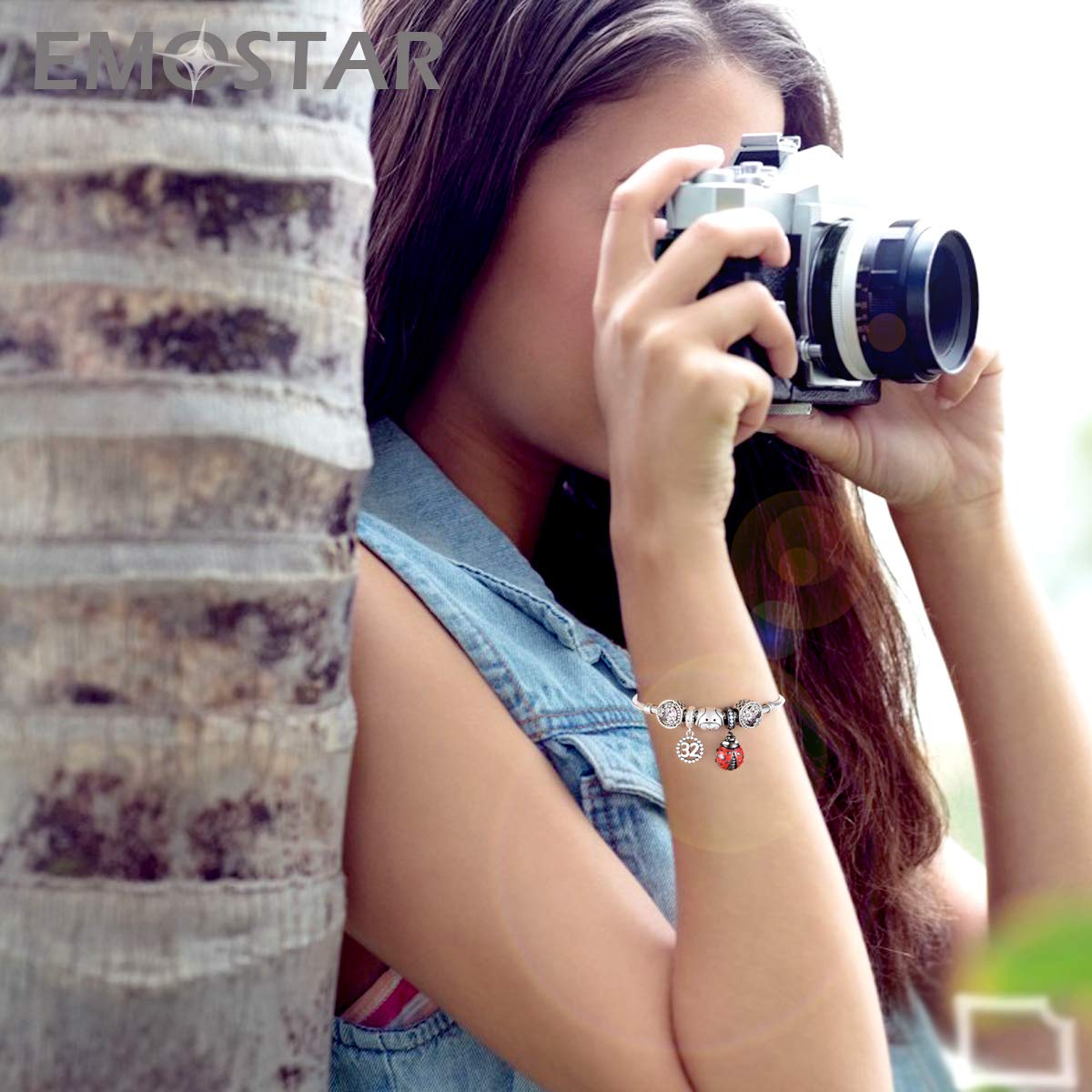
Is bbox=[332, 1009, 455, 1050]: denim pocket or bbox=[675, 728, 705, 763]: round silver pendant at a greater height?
bbox=[675, 728, 705, 763]: round silver pendant

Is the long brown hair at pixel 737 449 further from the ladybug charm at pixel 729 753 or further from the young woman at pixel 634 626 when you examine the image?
the ladybug charm at pixel 729 753

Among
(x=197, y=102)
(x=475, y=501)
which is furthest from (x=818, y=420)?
(x=197, y=102)

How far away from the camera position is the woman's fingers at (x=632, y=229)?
35.6 inches

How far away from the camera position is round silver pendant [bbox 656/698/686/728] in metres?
0.85

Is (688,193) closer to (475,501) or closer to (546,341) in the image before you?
(546,341)

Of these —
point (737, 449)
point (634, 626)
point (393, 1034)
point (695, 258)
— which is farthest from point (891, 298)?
point (393, 1034)

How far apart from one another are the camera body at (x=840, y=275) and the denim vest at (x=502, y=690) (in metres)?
0.26

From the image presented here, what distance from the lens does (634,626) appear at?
87 cm

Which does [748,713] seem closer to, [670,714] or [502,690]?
[670,714]

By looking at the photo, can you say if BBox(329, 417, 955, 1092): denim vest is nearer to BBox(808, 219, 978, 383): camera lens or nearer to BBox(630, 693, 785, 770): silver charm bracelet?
BBox(630, 693, 785, 770): silver charm bracelet

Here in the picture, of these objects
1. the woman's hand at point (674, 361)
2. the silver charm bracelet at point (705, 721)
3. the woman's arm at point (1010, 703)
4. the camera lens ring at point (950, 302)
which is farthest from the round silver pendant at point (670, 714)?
the woman's arm at point (1010, 703)

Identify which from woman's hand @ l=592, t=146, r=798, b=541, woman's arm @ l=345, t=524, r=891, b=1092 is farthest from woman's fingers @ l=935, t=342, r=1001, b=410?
woman's arm @ l=345, t=524, r=891, b=1092

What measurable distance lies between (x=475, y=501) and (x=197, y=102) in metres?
0.73

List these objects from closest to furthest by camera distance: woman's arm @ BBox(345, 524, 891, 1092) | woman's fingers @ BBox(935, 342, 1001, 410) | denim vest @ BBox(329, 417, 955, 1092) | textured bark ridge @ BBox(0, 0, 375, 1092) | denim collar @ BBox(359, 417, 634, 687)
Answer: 1. textured bark ridge @ BBox(0, 0, 375, 1092)
2. woman's arm @ BBox(345, 524, 891, 1092)
3. denim vest @ BBox(329, 417, 955, 1092)
4. denim collar @ BBox(359, 417, 634, 687)
5. woman's fingers @ BBox(935, 342, 1001, 410)
